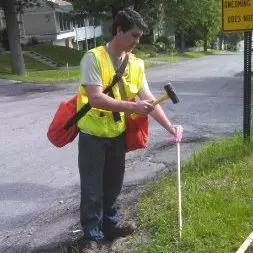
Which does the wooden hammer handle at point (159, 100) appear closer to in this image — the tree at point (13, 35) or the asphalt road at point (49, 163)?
the asphalt road at point (49, 163)

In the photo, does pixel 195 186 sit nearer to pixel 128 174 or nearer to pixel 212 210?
pixel 212 210

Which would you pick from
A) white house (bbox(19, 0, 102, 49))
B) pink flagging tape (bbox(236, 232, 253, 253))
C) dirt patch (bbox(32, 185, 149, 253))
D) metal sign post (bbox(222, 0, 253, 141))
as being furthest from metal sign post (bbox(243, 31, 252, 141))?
white house (bbox(19, 0, 102, 49))

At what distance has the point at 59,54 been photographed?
3994 centimetres

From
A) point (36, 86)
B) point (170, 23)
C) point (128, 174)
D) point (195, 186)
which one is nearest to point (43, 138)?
point (128, 174)

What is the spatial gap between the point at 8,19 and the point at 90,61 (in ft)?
80.2

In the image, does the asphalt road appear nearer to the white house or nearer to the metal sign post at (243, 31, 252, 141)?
the metal sign post at (243, 31, 252, 141)

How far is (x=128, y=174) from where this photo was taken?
6727 millimetres

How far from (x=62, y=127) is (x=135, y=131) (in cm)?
58

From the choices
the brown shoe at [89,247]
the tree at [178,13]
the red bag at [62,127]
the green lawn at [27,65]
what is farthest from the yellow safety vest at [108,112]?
the tree at [178,13]

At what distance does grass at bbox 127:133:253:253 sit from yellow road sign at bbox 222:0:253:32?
5.00 feet

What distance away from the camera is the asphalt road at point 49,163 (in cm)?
504

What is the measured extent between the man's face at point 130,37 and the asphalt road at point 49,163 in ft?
6.52

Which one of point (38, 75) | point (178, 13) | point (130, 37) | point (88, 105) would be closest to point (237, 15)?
point (130, 37)

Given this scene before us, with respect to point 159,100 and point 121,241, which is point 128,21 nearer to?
point 159,100
